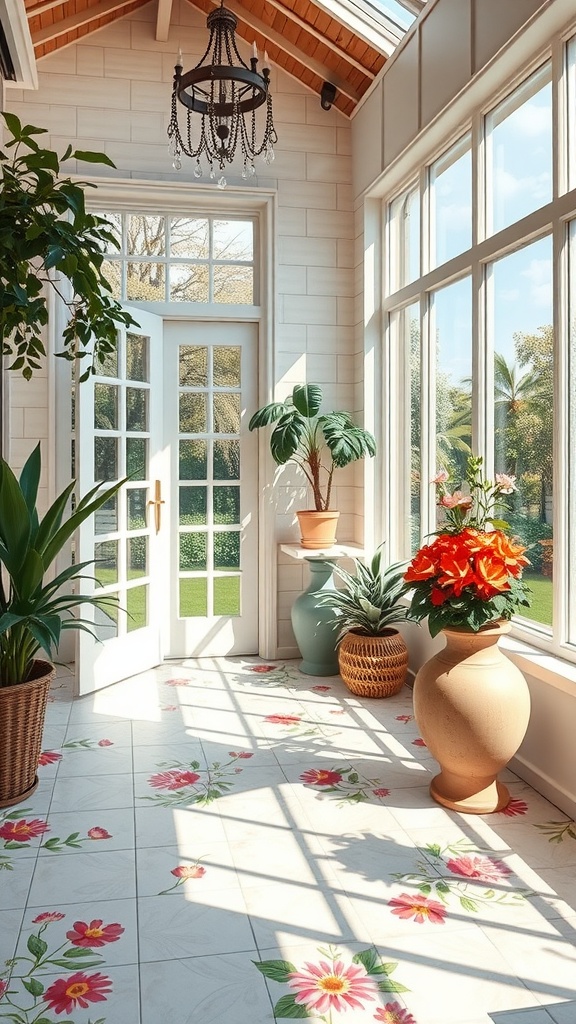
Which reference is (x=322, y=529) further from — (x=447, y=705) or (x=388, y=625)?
(x=447, y=705)

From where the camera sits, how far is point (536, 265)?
324cm

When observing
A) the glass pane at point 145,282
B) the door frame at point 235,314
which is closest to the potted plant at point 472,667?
the door frame at point 235,314

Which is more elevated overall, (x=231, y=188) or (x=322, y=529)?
(x=231, y=188)

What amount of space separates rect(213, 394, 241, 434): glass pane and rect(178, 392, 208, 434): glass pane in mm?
72

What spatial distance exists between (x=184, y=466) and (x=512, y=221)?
2548mm

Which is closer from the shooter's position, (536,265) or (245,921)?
(245,921)

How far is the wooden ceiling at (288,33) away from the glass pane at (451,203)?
90 cm

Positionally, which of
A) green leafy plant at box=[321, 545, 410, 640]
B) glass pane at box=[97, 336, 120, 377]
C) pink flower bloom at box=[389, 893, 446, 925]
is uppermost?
glass pane at box=[97, 336, 120, 377]

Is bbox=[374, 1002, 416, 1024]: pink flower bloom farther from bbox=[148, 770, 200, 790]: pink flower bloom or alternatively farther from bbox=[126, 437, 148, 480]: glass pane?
bbox=[126, 437, 148, 480]: glass pane

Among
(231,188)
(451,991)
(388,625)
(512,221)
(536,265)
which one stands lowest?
(451,991)

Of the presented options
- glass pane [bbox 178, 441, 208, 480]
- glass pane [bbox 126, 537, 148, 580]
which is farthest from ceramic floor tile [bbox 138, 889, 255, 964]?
glass pane [bbox 178, 441, 208, 480]

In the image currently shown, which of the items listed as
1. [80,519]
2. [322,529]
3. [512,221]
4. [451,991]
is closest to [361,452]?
[322,529]

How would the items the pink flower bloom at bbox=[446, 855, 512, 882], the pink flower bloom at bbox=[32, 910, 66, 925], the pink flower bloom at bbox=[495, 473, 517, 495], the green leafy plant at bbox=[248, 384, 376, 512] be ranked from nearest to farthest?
1. the pink flower bloom at bbox=[32, 910, 66, 925]
2. the pink flower bloom at bbox=[446, 855, 512, 882]
3. the pink flower bloom at bbox=[495, 473, 517, 495]
4. the green leafy plant at bbox=[248, 384, 376, 512]

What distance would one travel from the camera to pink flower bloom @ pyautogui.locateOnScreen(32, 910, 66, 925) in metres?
2.17
